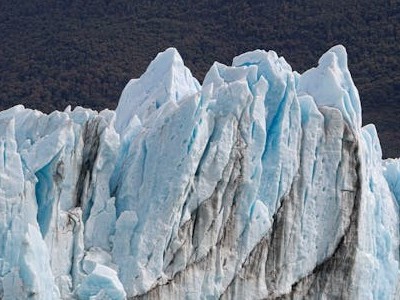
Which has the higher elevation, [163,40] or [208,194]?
[208,194]

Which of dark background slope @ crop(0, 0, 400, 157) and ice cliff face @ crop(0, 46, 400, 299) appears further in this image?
dark background slope @ crop(0, 0, 400, 157)

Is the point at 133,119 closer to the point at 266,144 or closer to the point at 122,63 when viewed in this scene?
the point at 266,144

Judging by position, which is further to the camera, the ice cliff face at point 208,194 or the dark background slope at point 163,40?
the dark background slope at point 163,40

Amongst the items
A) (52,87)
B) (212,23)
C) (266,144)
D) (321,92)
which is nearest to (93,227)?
(266,144)

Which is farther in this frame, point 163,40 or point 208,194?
point 163,40
